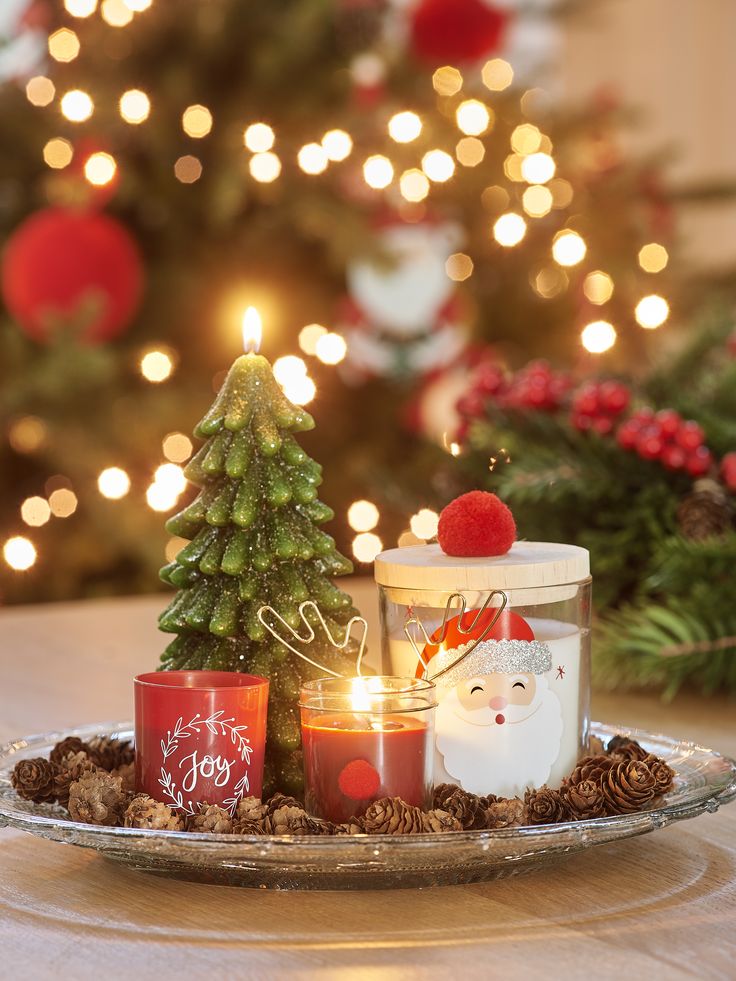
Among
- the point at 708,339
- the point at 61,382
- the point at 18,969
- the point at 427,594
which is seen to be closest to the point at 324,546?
the point at 427,594

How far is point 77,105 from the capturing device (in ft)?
5.83

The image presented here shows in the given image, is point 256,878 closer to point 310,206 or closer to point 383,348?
point 310,206

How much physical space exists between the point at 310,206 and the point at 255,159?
121mm

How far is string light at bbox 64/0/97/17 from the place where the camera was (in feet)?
5.78

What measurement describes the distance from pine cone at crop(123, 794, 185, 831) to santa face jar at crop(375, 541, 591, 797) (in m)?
0.11

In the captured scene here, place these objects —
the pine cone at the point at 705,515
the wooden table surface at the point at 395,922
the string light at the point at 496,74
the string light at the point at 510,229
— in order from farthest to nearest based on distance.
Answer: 1. the string light at the point at 496,74
2. the string light at the point at 510,229
3. the pine cone at the point at 705,515
4. the wooden table surface at the point at 395,922

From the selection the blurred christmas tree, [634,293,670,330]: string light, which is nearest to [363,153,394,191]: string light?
the blurred christmas tree

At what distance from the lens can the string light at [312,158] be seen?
6.12 ft

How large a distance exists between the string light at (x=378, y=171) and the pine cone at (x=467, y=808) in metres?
1.46

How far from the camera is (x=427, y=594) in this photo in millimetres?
563

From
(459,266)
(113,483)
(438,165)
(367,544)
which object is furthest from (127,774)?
(459,266)

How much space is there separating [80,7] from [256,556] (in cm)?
140

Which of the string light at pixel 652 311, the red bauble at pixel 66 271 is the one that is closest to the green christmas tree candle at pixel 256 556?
the red bauble at pixel 66 271

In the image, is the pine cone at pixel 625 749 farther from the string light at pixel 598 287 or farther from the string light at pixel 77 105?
the string light at pixel 598 287
